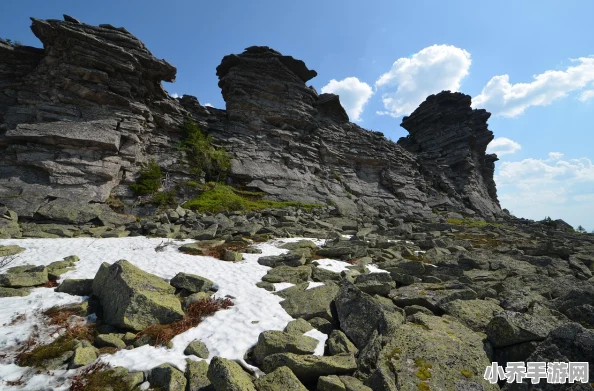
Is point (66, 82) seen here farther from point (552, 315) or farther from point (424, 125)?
point (424, 125)

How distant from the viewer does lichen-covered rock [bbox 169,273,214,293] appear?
871 centimetres

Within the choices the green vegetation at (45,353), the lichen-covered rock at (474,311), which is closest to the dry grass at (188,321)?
the green vegetation at (45,353)

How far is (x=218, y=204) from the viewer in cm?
2858

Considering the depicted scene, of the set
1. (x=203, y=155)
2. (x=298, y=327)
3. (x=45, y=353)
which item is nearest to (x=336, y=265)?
(x=298, y=327)

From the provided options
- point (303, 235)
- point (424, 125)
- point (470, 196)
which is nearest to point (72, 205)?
point (303, 235)

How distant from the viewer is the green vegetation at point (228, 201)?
28.2 meters

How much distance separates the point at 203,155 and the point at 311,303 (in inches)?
1217

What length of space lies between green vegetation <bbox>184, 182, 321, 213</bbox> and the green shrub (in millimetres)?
4000

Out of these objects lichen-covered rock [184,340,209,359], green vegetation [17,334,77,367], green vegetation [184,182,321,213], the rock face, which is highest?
the rock face

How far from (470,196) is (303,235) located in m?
52.9

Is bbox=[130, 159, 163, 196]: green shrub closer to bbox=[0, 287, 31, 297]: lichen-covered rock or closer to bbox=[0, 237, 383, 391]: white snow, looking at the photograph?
bbox=[0, 237, 383, 391]: white snow

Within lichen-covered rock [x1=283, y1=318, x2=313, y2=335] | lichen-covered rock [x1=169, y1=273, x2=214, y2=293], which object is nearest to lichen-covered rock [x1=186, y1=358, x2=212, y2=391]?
lichen-covered rock [x1=283, y1=318, x2=313, y2=335]

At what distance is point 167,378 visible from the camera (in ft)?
16.1

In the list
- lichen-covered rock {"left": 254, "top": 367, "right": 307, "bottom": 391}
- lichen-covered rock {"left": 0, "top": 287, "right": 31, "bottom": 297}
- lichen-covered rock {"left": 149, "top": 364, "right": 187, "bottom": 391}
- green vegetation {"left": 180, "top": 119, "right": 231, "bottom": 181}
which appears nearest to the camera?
lichen-covered rock {"left": 254, "top": 367, "right": 307, "bottom": 391}
